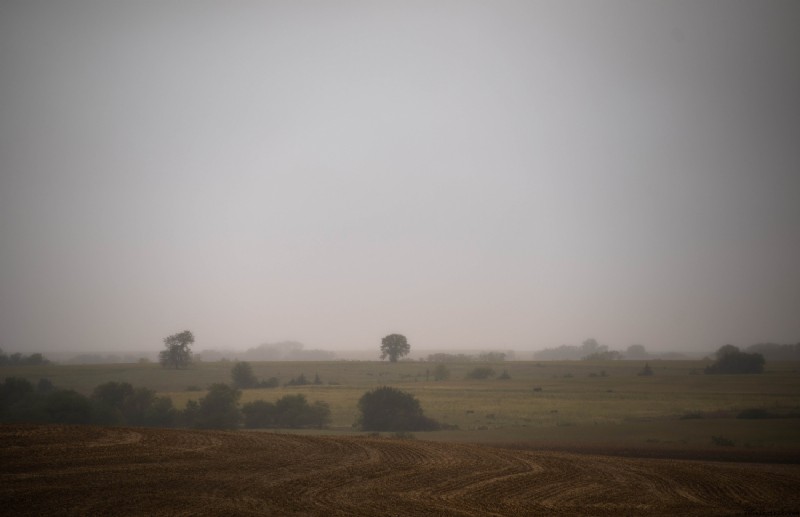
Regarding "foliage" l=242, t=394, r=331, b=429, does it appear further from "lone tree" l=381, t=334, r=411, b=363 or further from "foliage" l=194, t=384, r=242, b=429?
"lone tree" l=381, t=334, r=411, b=363

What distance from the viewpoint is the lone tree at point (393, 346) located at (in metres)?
142

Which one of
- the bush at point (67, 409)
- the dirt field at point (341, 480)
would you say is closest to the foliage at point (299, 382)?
the bush at point (67, 409)

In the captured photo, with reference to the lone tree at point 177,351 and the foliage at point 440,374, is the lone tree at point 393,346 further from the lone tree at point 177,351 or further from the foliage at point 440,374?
the lone tree at point 177,351

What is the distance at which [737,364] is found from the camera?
94938 millimetres

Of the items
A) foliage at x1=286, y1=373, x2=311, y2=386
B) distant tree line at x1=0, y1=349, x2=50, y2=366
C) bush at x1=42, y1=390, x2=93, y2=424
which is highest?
distant tree line at x1=0, y1=349, x2=50, y2=366

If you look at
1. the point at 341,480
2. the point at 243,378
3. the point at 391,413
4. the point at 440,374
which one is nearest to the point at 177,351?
the point at 243,378

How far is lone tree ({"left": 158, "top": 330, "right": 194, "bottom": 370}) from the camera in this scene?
111 meters

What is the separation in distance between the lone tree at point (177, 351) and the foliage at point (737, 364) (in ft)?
316

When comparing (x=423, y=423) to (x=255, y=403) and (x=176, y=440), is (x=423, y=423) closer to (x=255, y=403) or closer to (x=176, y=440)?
(x=255, y=403)

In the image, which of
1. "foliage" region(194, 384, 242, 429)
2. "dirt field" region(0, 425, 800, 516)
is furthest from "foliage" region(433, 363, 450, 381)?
"dirt field" region(0, 425, 800, 516)

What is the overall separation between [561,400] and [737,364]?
146 ft

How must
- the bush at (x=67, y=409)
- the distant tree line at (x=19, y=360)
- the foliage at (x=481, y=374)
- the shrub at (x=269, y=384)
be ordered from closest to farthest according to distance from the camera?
the bush at (x=67, y=409) < the shrub at (x=269, y=384) < the foliage at (x=481, y=374) < the distant tree line at (x=19, y=360)

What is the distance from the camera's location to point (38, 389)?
6769cm

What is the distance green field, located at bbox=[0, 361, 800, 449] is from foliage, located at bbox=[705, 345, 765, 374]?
2841mm
